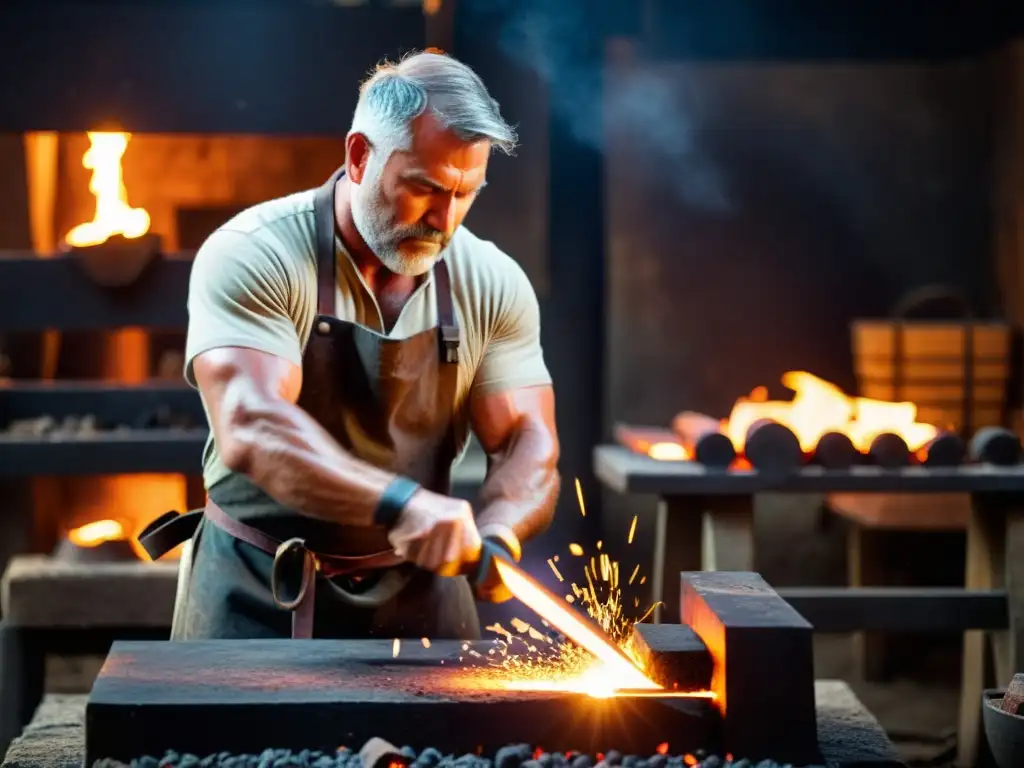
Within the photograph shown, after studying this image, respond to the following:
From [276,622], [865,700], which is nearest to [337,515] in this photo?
[276,622]

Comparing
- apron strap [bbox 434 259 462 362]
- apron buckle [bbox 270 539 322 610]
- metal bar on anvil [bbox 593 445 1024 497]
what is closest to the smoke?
metal bar on anvil [bbox 593 445 1024 497]

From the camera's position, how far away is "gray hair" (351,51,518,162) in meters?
2.99

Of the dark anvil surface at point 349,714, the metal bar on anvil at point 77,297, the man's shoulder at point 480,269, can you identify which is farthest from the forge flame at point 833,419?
the dark anvil surface at point 349,714

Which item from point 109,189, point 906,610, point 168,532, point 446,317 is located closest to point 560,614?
point 446,317

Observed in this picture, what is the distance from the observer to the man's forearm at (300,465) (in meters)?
2.80

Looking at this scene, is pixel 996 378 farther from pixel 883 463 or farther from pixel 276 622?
pixel 276 622

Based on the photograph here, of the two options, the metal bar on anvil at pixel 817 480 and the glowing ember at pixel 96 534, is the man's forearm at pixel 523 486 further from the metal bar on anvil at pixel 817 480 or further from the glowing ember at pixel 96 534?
the glowing ember at pixel 96 534

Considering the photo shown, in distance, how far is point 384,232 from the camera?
311 cm

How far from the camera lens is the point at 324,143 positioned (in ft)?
28.6

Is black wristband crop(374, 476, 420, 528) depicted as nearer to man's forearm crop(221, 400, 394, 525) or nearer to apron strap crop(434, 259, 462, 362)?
man's forearm crop(221, 400, 394, 525)

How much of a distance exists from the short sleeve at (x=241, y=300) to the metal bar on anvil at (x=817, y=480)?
6.90ft

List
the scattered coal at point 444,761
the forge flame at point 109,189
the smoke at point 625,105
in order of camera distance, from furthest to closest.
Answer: the smoke at point 625,105 → the forge flame at point 109,189 → the scattered coal at point 444,761

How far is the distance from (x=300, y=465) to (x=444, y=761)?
2.08 feet

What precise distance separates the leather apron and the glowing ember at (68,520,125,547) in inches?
89.1
